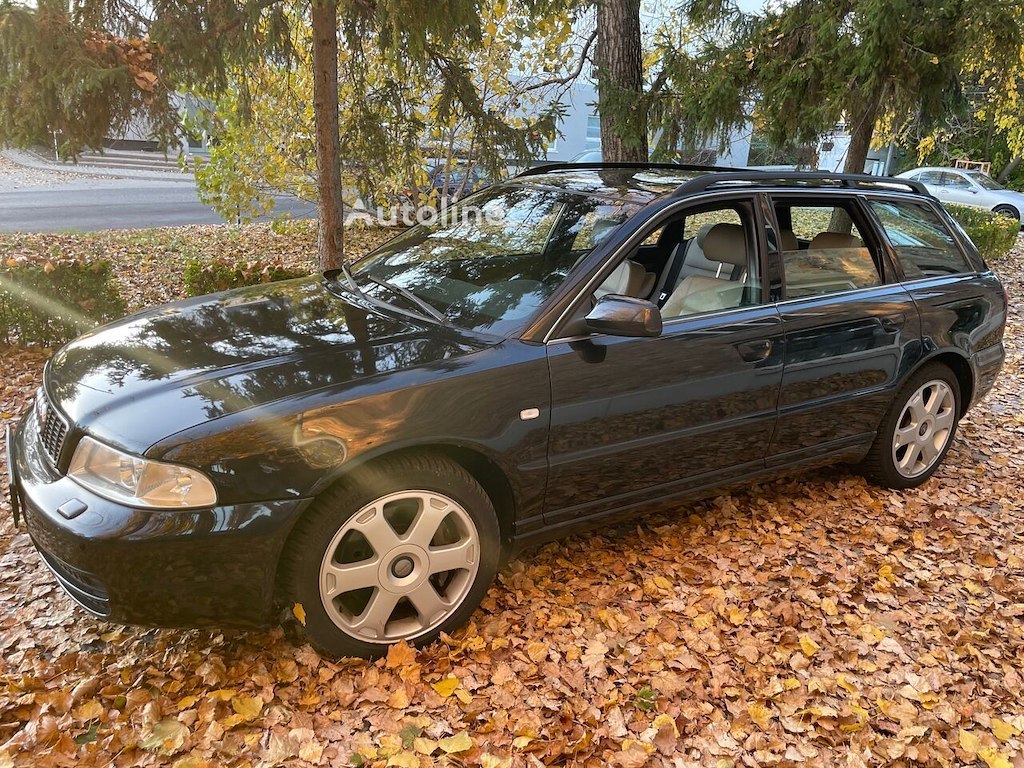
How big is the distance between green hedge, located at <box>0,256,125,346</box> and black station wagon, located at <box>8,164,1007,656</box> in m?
2.92

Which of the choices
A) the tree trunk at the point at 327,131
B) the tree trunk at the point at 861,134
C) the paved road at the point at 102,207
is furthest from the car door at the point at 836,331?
the paved road at the point at 102,207

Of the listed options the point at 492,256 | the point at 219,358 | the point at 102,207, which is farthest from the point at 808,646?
the point at 102,207

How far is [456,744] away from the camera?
247cm

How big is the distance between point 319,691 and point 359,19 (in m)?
6.24

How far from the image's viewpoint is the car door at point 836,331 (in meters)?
3.61

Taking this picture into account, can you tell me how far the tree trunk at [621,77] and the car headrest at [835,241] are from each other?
4.90 meters

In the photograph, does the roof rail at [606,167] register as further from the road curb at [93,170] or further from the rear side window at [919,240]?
the road curb at [93,170]

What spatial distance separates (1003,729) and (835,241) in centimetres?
239

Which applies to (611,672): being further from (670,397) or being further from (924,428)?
(924,428)

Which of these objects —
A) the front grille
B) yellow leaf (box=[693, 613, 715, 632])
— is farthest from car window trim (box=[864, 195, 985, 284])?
the front grille

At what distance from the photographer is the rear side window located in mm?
4137

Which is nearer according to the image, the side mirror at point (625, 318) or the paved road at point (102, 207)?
the side mirror at point (625, 318)

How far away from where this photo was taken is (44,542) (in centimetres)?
249

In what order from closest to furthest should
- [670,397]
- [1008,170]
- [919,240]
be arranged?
[670,397] < [919,240] < [1008,170]
